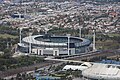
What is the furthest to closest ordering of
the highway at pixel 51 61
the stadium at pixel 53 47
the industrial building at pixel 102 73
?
the stadium at pixel 53 47 < the highway at pixel 51 61 < the industrial building at pixel 102 73

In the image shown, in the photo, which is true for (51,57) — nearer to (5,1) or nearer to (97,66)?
(97,66)

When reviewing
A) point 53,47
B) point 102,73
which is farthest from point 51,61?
point 102,73

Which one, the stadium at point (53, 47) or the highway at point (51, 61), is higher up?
the stadium at point (53, 47)

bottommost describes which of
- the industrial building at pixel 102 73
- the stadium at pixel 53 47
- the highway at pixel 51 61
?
the highway at pixel 51 61

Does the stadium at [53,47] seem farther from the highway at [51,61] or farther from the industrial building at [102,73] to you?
the industrial building at [102,73]

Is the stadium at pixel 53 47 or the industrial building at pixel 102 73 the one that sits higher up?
the stadium at pixel 53 47

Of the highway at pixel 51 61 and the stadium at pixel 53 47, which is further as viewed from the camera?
the stadium at pixel 53 47

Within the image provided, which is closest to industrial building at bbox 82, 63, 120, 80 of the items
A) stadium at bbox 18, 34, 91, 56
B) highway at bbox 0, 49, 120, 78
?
highway at bbox 0, 49, 120, 78

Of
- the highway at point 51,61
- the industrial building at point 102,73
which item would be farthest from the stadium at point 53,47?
the industrial building at point 102,73

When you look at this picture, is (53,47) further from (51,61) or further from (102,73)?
(102,73)

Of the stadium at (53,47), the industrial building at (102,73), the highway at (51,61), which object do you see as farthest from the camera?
the stadium at (53,47)

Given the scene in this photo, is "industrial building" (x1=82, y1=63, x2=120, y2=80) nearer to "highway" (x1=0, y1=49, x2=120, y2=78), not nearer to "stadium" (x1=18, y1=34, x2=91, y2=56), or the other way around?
"highway" (x1=0, y1=49, x2=120, y2=78)
